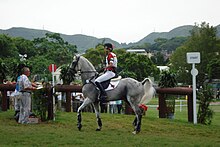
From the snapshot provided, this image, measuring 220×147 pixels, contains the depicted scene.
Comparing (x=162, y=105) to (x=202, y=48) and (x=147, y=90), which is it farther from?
(x=202, y=48)

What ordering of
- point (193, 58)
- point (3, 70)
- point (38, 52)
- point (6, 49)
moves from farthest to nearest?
point (38, 52)
point (6, 49)
point (3, 70)
point (193, 58)

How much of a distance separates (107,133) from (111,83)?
4.93 ft

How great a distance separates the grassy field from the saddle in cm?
125

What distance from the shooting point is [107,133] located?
11008 mm

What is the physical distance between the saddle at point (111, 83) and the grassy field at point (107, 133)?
1252mm

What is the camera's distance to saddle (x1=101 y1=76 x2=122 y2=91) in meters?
11.5

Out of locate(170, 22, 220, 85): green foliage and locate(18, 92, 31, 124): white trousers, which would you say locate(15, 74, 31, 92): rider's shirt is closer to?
locate(18, 92, 31, 124): white trousers

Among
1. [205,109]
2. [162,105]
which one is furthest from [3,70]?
[205,109]

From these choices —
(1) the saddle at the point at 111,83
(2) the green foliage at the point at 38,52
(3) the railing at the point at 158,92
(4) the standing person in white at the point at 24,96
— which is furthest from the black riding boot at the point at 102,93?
(2) the green foliage at the point at 38,52

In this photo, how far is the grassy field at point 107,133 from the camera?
9.32 meters

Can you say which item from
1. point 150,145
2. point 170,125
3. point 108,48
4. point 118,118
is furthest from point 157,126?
point 150,145

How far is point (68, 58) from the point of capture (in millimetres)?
85375

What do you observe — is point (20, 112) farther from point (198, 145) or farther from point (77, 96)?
point (77, 96)

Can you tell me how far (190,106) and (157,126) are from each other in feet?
8.88
